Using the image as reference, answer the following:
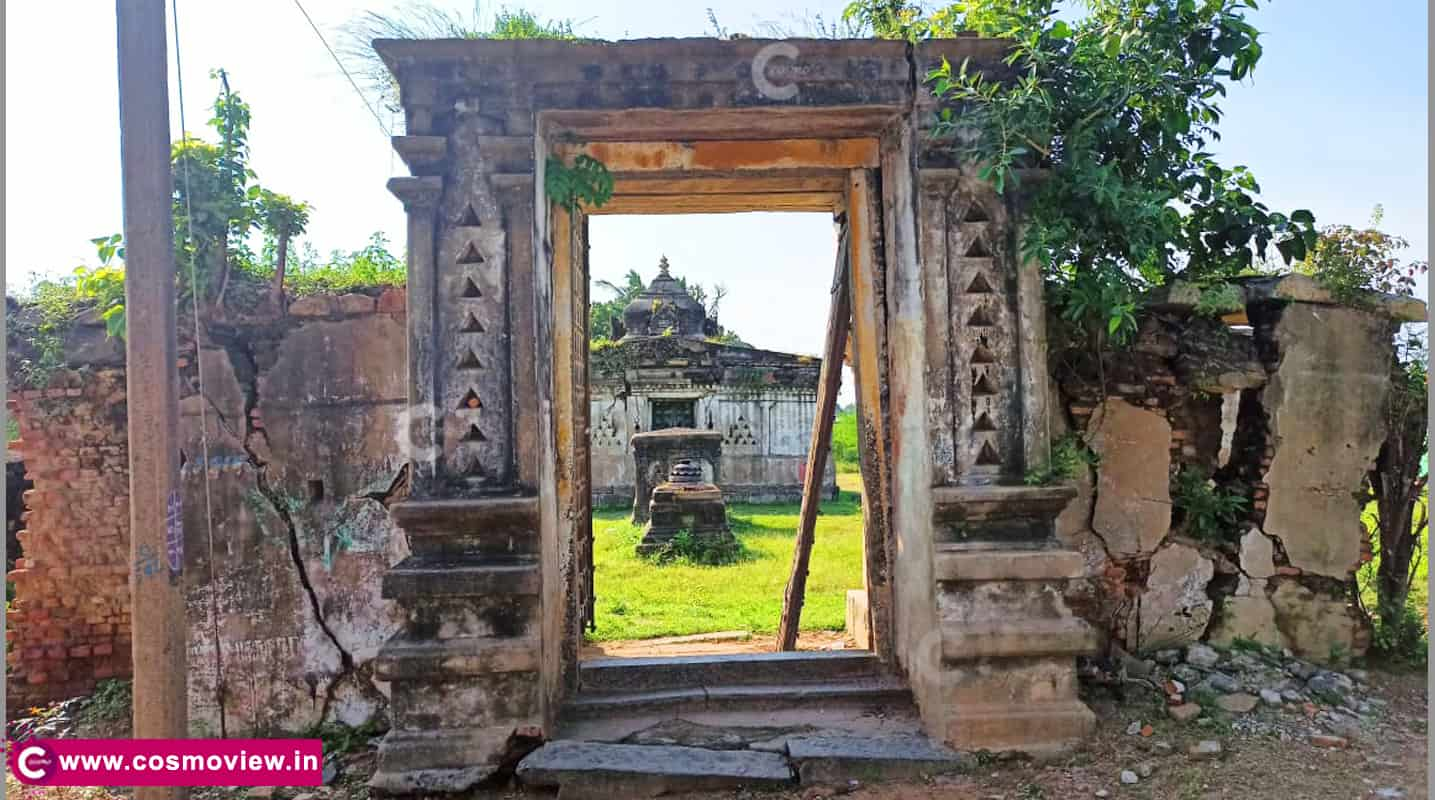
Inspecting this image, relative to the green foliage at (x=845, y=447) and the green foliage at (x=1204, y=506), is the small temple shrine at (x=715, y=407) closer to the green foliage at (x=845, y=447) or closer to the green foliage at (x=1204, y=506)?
the green foliage at (x=845, y=447)

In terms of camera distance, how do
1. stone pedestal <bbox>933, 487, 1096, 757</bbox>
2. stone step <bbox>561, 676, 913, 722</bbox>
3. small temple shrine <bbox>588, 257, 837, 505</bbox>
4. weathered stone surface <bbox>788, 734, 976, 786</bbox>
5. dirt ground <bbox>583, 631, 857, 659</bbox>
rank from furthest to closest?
small temple shrine <bbox>588, 257, 837, 505</bbox>
dirt ground <bbox>583, 631, 857, 659</bbox>
stone step <bbox>561, 676, 913, 722</bbox>
stone pedestal <bbox>933, 487, 1096, 757</bbox>
weathered stone surface <bbox>788, 734, 976, 786</bbox>

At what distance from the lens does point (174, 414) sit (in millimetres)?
2859

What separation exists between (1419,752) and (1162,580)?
1.31 m

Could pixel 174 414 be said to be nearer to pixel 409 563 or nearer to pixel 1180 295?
pixel 409 563

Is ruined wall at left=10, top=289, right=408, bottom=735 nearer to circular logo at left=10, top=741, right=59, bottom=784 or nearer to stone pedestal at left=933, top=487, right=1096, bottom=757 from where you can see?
circular logo at left=10, top=741, right=59, bottom=784

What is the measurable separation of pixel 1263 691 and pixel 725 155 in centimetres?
415

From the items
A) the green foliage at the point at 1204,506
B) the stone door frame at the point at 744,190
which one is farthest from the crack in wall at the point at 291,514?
the green foliage at the point at 1204,506

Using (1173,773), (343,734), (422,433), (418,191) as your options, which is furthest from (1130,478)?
(343,734)

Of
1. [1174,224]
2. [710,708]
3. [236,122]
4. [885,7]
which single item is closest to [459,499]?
[710,708]

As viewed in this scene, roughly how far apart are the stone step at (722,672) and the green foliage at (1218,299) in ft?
9.05

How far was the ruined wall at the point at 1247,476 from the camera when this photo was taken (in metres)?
4.73

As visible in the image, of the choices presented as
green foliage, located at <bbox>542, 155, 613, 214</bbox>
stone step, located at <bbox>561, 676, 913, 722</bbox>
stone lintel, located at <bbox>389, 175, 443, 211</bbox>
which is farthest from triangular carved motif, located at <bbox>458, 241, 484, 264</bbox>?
stone step, located at <bbox>561, 676, 913, 722</bbox>

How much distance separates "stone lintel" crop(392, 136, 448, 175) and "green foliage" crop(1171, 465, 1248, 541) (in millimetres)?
4433

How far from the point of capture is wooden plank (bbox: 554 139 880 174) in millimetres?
4637
